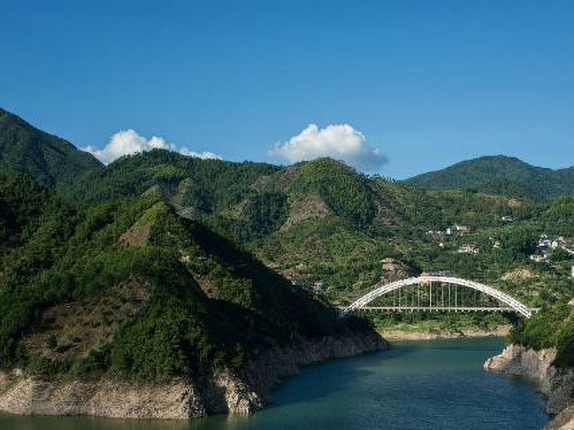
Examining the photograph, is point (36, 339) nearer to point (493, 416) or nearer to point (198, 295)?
point (198, 295)

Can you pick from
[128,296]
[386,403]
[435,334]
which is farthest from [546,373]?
[435,334]

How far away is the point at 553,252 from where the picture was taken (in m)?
187

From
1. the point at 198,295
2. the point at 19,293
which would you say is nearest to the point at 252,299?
the point at 198,295

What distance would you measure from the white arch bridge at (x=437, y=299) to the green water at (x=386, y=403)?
25.0 meters

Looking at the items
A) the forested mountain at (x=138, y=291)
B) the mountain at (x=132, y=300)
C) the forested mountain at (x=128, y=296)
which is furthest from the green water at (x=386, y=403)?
the forested mountain at (x=138, y=291)

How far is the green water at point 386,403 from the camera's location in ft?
211

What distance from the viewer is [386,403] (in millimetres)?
74188

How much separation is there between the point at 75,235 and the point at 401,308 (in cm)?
5320

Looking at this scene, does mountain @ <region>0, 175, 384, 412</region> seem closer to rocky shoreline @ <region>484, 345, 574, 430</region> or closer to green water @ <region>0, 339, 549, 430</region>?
green water @ <region>0, 339, 549, 430</region>

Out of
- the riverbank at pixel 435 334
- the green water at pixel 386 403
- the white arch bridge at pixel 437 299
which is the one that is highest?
the white arch bridge at pixel 437 299

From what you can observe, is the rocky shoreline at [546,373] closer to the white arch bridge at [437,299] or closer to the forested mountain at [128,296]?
the forested mountain at [128,296]

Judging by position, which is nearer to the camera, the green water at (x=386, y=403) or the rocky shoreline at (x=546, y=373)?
the rocky shoreline at (x=546, y=373)

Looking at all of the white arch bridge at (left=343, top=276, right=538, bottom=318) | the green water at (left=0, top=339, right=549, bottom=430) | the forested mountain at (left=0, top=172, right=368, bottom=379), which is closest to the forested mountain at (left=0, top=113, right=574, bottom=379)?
the forested mountain at (left=0, top=172, right=368, bottom=379)

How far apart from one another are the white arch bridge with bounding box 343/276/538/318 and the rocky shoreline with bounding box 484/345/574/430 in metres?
25.1
